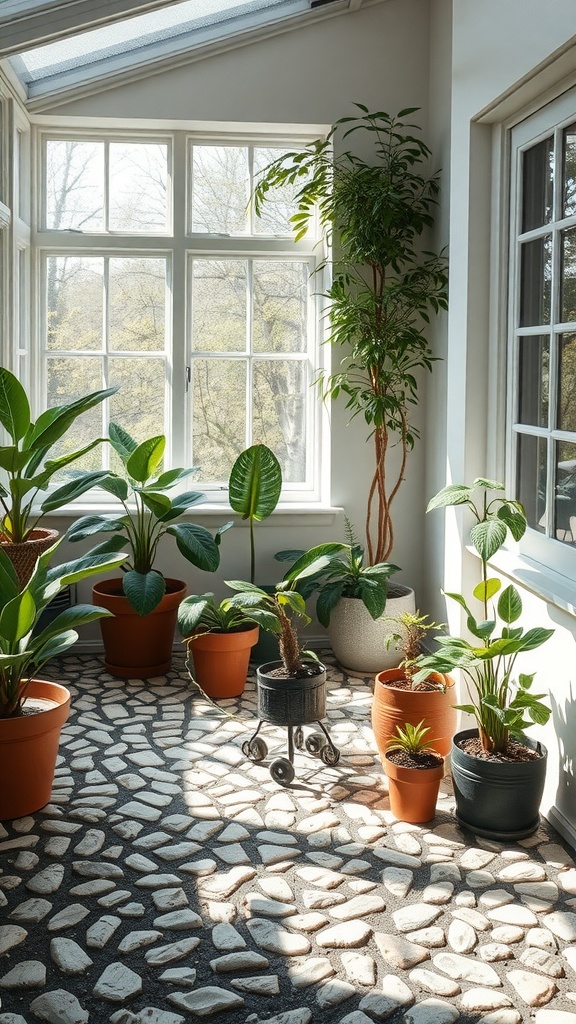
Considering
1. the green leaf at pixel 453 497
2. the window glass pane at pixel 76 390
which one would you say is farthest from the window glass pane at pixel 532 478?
the window glass pane at pixel 76 390

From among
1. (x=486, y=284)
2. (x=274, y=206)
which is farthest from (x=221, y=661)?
(x=274, y=206)

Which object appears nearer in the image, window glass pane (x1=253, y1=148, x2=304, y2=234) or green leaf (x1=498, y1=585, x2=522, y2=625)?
green leaf (x1=498, y1=585, x2=522, y2=625)

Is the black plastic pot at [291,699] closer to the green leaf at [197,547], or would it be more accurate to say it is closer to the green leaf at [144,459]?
the green leaf at [197,547]

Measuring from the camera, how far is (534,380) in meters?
3.37

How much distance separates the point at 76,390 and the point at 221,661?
1842 millimetres

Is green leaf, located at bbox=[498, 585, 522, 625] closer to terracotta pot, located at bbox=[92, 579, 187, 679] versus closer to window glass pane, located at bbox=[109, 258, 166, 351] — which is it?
terracotta pot, located at bbox=[92, 579, 187, 679]

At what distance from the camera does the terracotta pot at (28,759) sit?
9.77 feet

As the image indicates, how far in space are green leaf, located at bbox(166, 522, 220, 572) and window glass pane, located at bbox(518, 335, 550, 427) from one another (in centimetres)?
157

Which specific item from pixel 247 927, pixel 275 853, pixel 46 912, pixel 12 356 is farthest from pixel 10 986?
pixel 12 356

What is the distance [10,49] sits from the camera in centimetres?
373

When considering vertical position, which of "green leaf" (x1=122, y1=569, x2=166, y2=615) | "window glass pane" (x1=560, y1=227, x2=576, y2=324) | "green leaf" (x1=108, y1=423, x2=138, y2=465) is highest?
"window glass pane" (x1=560, y1=227, x2=576, y2=324)

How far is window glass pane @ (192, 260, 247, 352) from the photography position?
16.9ft

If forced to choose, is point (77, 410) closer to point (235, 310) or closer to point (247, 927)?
point (235, 310)

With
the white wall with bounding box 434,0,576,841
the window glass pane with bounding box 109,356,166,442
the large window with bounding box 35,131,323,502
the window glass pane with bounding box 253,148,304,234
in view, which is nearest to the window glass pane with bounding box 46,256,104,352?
the large window with bounding box 35,131,323,502
